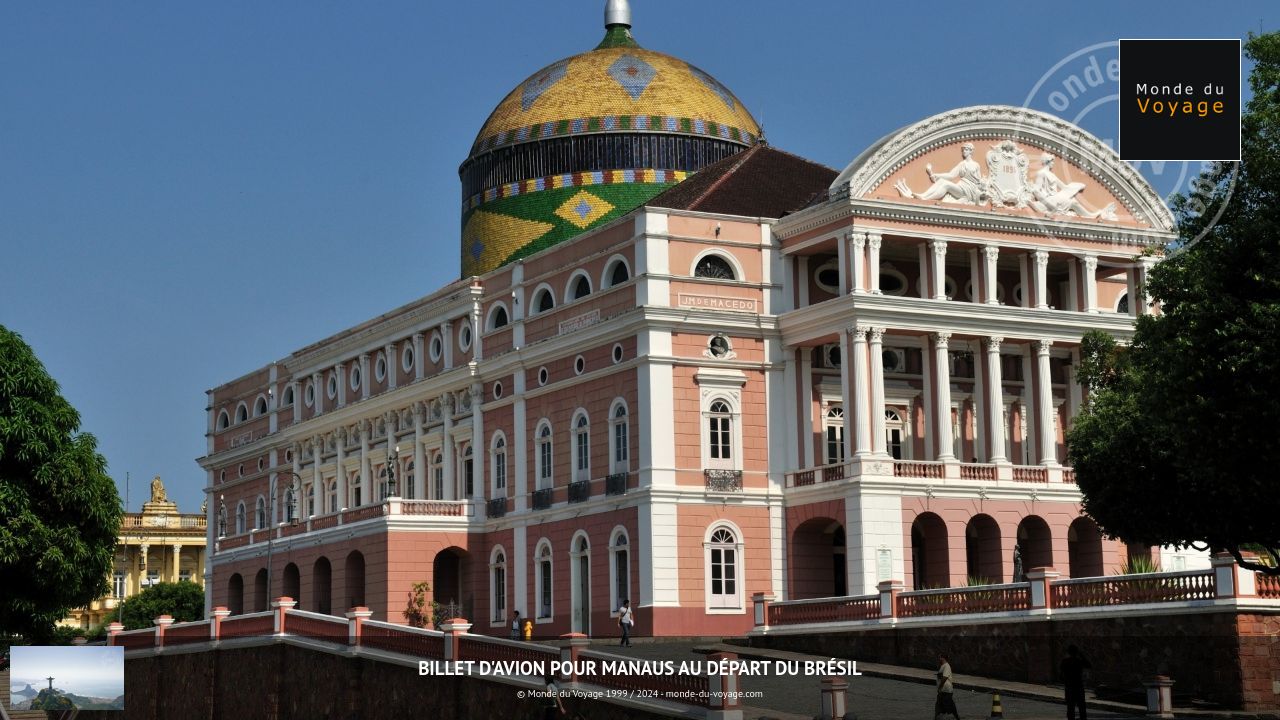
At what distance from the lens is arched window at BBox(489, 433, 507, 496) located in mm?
59062

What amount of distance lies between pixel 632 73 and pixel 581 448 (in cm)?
1639

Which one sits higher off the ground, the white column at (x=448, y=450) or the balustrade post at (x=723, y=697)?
the white column at (x=448, y=450)

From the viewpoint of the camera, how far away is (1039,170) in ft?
177

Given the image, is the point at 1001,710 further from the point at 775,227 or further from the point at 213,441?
the point at 213,441

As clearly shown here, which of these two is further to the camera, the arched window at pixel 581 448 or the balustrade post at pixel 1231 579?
the arched window at pixel 581 448

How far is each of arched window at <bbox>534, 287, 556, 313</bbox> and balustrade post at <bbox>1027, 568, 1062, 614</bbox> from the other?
2118cm

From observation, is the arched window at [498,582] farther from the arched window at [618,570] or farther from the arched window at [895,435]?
the arched window at [895,435]

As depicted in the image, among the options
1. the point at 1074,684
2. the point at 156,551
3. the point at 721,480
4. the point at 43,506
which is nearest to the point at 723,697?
the point at 1074,684

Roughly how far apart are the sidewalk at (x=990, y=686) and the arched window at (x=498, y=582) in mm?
13691

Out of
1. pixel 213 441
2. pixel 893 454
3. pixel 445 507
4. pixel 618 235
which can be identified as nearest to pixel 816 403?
pixel 893 454

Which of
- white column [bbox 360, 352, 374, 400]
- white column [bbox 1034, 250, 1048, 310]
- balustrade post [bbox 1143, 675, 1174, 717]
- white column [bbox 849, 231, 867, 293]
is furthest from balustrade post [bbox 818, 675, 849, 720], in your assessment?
white column [bbox 360, 352, 374, 400]

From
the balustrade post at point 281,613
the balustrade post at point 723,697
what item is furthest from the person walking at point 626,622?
the balustrade post at point 723,697

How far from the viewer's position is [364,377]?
67.5 meters

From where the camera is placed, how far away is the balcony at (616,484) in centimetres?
5281
